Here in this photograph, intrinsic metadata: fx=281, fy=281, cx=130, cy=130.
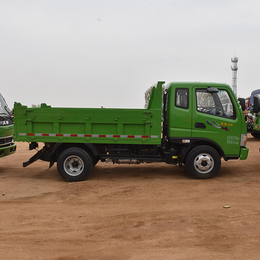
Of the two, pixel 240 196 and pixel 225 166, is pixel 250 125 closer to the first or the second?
pixel 225 166

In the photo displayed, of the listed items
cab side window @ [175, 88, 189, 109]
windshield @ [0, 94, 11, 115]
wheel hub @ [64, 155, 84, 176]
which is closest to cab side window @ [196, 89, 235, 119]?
cab side window @ [175, 88, 189, 109]

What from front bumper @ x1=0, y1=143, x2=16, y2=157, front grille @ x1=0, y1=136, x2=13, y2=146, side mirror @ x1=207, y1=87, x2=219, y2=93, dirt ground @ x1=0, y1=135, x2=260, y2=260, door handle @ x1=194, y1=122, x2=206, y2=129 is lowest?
dirt ground @ x1=0, y1=135, x2=260, y2=260

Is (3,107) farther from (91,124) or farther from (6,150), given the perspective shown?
(91,124)

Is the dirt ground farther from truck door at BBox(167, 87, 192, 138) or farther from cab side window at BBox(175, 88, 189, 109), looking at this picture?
cab side window at BBox(175, 88, 189, 109)

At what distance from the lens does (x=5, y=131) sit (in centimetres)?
805

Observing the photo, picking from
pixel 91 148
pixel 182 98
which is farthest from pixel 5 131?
pixel 182 98

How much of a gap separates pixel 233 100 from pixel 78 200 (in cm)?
439

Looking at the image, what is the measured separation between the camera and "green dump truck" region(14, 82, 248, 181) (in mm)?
6797

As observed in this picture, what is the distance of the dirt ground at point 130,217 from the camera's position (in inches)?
142

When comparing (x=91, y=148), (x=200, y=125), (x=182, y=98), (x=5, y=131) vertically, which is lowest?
(x=91, y=148)

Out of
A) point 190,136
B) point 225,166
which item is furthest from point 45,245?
point 225,166

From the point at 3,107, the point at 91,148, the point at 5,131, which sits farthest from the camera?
the point at 3,107

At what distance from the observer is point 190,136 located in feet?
22.9

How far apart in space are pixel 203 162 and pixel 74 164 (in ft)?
10.6
